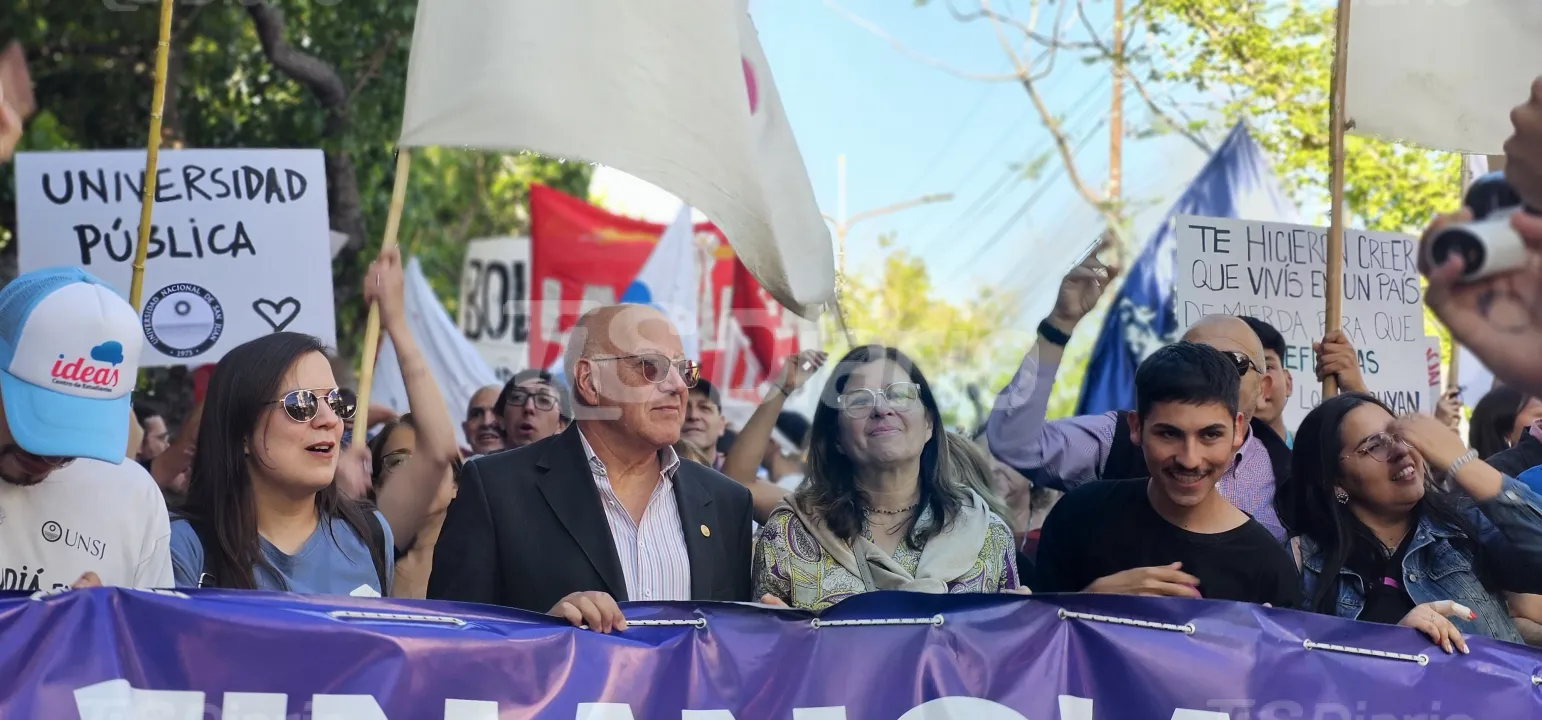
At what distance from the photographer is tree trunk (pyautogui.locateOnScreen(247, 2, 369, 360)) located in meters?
12.2

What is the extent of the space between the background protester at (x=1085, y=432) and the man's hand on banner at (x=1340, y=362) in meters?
0.42

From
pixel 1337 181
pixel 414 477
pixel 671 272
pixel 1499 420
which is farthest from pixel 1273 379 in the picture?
pixel 671 272

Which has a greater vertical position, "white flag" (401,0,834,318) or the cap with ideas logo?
"white flag" (401,0,834,318)

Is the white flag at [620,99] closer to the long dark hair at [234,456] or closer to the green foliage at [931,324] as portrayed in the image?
the long dark hair at [234,456]

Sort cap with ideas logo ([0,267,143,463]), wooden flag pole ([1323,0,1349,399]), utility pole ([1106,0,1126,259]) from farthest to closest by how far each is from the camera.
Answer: utility pole ([1106,0,1126,259])
wooden flag pole ([1323,0,1349,399])
cap with ideas logo ([0,267,143,463])

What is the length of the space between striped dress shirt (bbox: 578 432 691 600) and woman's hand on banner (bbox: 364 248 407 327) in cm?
60

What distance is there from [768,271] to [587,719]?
1571mm

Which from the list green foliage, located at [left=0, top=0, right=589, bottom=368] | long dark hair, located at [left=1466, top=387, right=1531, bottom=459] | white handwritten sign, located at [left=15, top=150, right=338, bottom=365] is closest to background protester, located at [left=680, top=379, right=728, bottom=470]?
white handwritten sign, located at [left=15, top=150, right=338, bottom=365]

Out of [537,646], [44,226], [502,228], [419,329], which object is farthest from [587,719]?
[502,228]

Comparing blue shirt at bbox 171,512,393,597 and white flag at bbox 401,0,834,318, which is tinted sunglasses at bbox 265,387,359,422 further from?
white flag at bbox 401,0,834,318

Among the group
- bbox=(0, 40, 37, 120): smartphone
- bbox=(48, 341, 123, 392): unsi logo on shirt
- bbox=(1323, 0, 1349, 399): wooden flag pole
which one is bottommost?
bbox=(48, 341, 123, 392): unsi logo on shirt

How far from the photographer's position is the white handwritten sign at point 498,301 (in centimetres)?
1381

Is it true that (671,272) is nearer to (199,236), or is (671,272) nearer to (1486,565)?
(199,236)

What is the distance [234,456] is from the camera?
3855 mm
